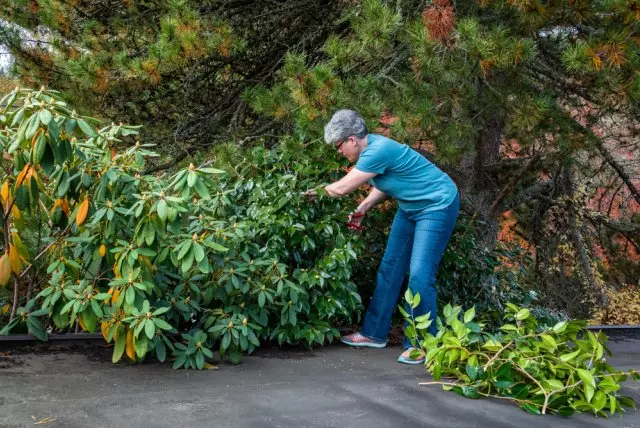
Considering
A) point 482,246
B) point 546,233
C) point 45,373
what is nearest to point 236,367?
point 45,373

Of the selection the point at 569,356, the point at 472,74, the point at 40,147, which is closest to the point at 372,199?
the point at 472,74

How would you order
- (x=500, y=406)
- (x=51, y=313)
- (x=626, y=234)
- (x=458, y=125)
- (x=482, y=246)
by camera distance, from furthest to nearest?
1. (x=626, y=234)
2. (x=482, y=246)
3. (x=458, y=125)
4. (x=51, y=313)
5. (x=500, y=406)

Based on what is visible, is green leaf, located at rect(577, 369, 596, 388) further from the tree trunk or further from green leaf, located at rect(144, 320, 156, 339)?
the tree trunk

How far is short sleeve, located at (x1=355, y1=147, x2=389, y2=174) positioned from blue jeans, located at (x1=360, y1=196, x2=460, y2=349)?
0.39m

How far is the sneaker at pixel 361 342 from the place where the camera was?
419cm

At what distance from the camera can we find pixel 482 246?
5.07 metres

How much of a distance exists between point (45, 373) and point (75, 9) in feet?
11.0

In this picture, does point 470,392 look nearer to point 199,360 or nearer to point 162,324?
point 199,360

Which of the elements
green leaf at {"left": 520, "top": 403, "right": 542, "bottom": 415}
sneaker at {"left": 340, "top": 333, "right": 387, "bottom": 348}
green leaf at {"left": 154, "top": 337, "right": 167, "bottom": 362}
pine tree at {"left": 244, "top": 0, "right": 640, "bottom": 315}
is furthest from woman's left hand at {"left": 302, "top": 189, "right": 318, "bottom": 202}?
green leaf at {"left": 520, "top": 403, "right": 542, "bottom": 415}

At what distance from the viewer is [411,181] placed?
151 inches

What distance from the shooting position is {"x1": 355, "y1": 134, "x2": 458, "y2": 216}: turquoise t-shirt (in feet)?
12.4

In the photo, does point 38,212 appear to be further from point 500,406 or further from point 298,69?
point 500,406

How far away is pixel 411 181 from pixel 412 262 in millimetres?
455

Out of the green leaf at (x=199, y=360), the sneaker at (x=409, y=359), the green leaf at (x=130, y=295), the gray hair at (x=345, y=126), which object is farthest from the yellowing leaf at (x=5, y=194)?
the sneaker at (x=409, y=359)
